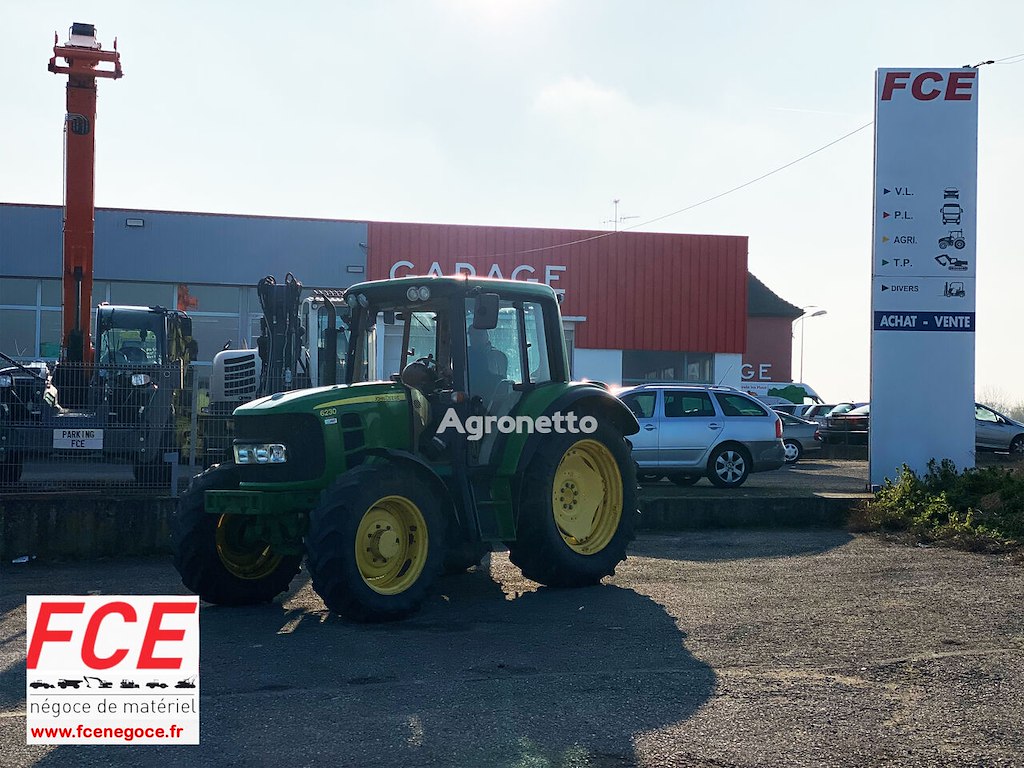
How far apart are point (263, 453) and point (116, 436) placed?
19.0 feet

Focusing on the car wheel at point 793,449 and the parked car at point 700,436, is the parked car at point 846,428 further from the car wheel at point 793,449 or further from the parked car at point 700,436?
the parked car at point 700,436

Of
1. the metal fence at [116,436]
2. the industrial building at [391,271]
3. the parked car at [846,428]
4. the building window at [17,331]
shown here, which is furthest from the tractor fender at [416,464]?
the building window at [17,331]

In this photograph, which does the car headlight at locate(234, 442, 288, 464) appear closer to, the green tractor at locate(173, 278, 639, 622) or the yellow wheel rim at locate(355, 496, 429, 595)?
the green tractor at locate(173, 278, 639, 622)

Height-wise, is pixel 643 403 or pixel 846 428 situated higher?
pixel 643 403

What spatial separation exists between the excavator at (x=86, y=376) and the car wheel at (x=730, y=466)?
8.19 m

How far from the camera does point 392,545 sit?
8266mm

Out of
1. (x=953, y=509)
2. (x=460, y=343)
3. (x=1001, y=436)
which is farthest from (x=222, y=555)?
(x=1001, y=436)

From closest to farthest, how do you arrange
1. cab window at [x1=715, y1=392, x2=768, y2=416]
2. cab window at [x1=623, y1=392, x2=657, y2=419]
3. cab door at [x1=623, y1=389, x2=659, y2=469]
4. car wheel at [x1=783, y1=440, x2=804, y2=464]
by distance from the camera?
cab door at [x1=623, y1=389, x2=659, y2=469], cab window at [x1=623, y1=392, x2=657, y2=419], cab window at [x1=715, y1=392, x2=768, y2=416], car wheel at [x1=783, y1=440, x2=804, y2=464]

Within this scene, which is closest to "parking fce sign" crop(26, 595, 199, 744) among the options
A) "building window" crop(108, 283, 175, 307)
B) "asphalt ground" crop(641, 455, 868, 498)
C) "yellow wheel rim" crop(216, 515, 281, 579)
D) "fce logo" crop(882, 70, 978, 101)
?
"yellow wheel rim" crop(216, 515, 281, 579)

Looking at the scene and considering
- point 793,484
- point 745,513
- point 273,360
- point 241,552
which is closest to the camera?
point 241,552

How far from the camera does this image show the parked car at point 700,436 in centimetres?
1855

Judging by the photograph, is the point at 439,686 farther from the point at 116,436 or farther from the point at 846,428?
the point at 846,428

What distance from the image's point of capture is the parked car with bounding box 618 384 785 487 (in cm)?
1855

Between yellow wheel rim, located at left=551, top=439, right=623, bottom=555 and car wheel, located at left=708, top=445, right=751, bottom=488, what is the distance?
342 inches
